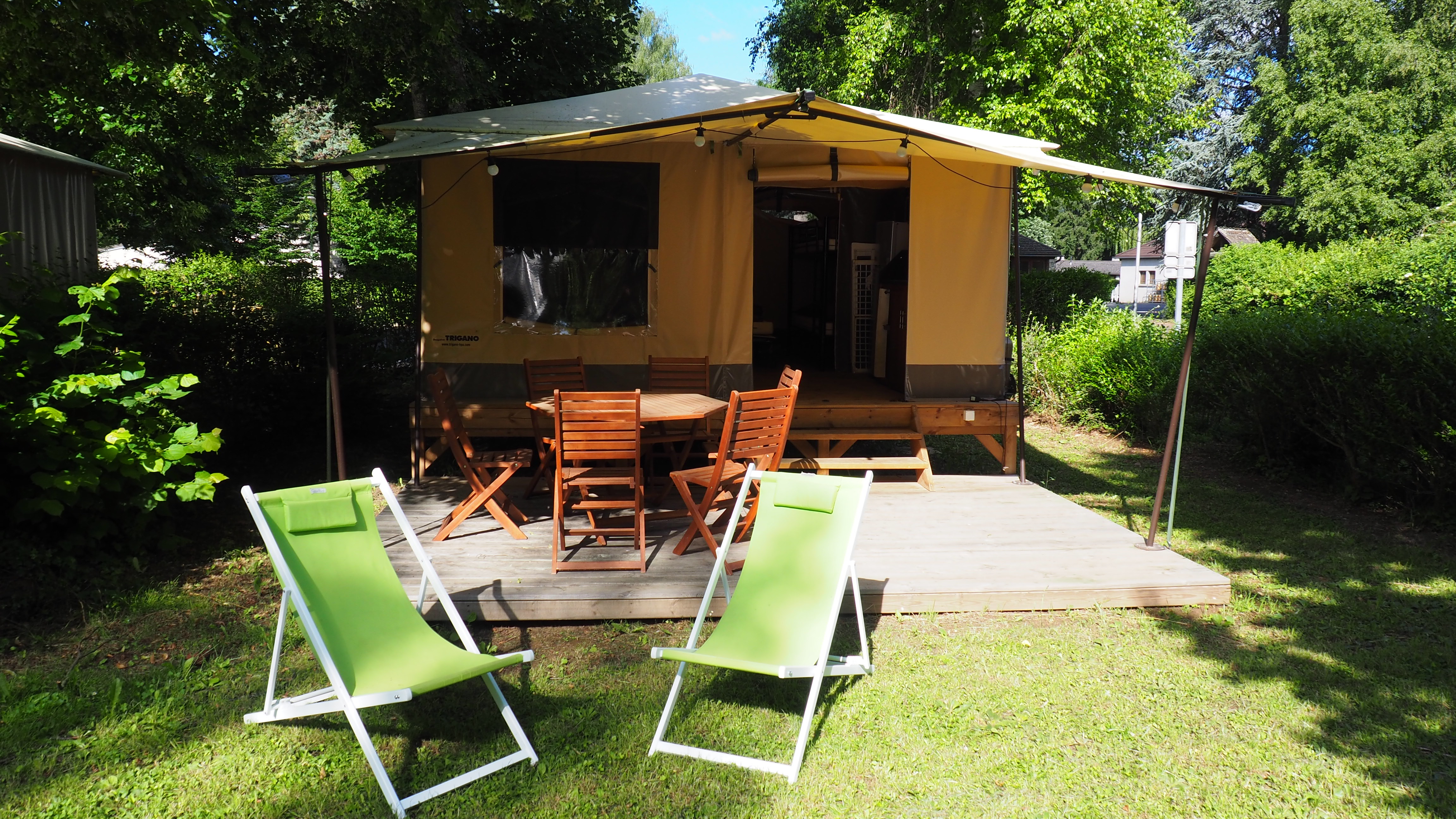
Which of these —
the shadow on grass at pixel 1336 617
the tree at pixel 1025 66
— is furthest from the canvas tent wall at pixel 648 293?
the tree at pixel 1025 66

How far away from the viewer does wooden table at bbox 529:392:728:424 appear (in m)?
5.02

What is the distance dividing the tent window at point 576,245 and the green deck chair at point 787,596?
3379mm

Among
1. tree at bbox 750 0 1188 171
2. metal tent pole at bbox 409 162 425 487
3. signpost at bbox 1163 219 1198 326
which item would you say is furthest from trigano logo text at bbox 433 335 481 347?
signpost at bbox 1163 219 1198 326

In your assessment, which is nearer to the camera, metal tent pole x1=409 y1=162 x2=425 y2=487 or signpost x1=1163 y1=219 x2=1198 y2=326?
metal tent pole x1=409 y1=162 x2=425 y2=487

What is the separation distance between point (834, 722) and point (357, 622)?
1.69m

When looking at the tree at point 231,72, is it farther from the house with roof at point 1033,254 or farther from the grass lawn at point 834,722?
the house with roof at point 1033,254

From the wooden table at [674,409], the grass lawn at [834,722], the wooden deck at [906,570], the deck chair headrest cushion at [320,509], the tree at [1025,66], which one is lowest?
the grass lawn at [834,722]

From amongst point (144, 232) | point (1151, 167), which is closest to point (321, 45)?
point (144, 232)

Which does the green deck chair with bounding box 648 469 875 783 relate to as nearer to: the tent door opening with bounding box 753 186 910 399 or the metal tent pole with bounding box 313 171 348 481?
the metal tent pole with bounding box 313 171 348 481

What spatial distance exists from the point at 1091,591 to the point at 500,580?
2.76 meters

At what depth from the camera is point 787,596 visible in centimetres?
359

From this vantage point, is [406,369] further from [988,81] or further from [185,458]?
[988,81]

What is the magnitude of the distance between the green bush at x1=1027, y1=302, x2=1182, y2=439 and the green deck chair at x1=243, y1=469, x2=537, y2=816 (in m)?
7.62

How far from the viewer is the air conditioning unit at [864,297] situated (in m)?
8.97
